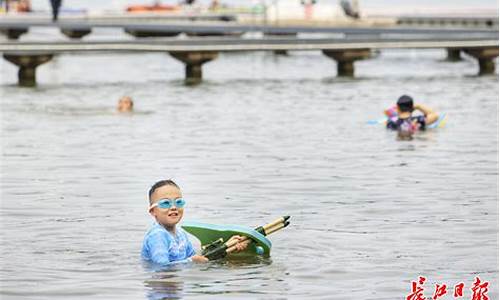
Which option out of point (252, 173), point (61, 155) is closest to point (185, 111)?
point (61, 155)

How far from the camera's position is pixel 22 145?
28.6 meters

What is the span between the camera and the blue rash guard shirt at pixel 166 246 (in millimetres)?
14734

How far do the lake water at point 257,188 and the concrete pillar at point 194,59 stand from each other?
455 centimetres

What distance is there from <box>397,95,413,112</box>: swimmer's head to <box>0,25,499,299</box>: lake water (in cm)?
71

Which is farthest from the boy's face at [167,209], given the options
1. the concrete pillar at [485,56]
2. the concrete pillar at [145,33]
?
the concrete pillar at [145,33]

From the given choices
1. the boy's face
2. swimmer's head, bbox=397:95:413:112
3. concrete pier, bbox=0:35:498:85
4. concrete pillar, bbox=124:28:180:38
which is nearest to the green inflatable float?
the boy's face

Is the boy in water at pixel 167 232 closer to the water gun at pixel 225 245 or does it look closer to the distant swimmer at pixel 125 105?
the water gun at pixel 225 245

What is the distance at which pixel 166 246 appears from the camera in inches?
583

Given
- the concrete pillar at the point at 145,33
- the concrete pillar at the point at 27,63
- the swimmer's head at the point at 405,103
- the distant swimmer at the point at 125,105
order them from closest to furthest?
the swimmer's head at the point at 405,103, the distant swimmer at the point at 125,105, the concrete pillar at the point at 27,63, the concrete pillar at the point at 145,33

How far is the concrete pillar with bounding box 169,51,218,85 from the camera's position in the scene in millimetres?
49688

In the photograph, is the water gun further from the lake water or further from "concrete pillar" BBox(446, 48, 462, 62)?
"concrete pillar" BBox(446, 48, 462, 62)

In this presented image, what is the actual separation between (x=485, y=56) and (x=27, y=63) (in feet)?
49.4

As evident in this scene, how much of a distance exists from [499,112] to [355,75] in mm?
17607

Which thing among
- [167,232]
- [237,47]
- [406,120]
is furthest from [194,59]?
[167,232]
